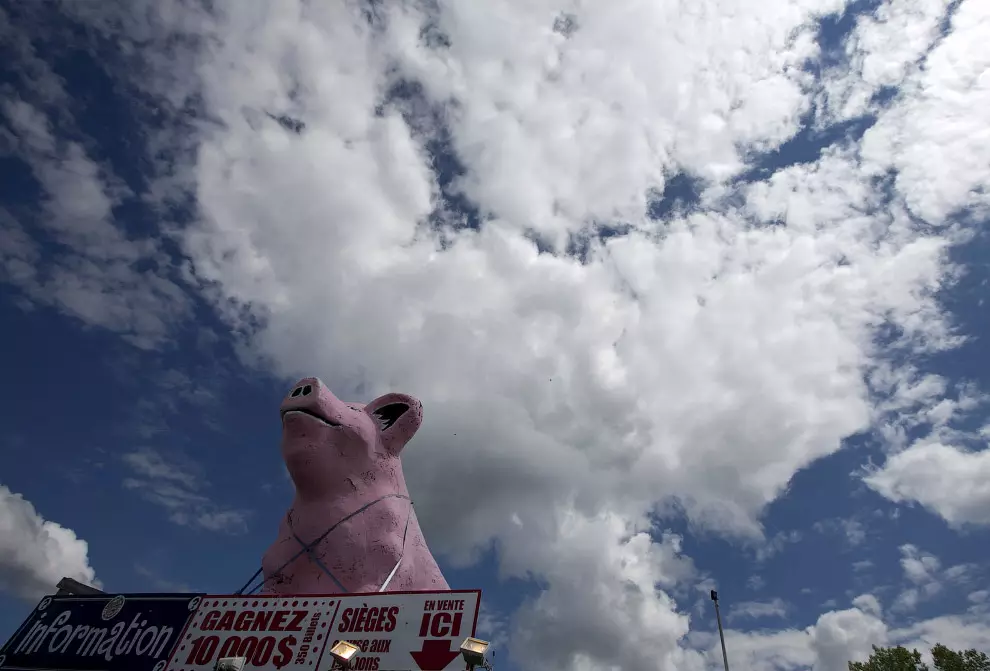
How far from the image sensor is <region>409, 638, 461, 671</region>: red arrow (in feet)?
29.1

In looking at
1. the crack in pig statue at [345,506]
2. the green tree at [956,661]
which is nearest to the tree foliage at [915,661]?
the green tree at [956,661]

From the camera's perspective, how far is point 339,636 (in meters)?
9.54

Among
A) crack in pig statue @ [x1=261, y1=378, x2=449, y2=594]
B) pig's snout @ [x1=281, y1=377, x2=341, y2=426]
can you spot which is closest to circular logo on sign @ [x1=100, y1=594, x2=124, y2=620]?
crack in pig statue @ [x1=261, y1=378, x2=449, y2=594]

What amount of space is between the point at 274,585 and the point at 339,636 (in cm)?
312

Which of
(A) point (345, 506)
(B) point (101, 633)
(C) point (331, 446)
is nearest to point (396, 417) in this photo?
(C) point (331, 446)

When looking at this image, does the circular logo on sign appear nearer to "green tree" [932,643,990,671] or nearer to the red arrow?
the red arrow

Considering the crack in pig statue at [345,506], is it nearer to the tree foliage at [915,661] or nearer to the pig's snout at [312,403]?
the pig's snout at [312,403]

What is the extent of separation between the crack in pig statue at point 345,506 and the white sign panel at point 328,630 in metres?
1.59

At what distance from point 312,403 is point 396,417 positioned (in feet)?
→ 6.88

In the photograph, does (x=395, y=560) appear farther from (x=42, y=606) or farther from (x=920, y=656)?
(x=920, y=656)

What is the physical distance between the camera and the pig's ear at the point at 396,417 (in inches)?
563

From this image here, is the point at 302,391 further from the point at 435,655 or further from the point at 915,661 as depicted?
the point at 915,661

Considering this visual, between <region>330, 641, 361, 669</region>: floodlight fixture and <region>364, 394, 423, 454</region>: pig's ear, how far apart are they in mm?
5701

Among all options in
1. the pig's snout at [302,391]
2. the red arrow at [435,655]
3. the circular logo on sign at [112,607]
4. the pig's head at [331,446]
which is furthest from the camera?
the pig's snout at [302,391]
